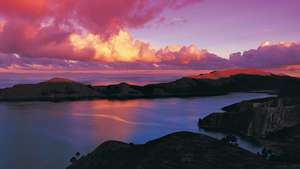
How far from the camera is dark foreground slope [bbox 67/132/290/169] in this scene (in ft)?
206

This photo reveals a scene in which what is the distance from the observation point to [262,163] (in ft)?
205

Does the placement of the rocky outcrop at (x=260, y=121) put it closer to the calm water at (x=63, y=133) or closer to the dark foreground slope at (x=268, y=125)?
the dark foreground slope at (x=268, y=125)

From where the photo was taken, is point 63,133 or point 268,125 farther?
point 63,133

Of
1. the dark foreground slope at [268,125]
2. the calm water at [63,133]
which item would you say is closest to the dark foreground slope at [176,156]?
the calm water at [63,133]

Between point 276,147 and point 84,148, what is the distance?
4778 cm

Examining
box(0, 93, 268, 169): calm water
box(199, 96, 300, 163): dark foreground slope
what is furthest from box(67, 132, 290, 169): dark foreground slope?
box(199, 96, 300, 163): dark foreground slope

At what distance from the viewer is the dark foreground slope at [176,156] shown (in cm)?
6284

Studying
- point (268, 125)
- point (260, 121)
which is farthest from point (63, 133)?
point (268, 125)

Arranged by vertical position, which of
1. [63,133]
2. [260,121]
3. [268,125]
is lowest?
[63,133]

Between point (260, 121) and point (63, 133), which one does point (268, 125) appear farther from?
point (63, 133)

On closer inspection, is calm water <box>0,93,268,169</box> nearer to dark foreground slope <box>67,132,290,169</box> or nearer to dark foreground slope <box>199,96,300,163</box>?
→ dark foreground slope <box>199,96,300,163</box>

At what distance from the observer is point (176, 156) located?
66688mm

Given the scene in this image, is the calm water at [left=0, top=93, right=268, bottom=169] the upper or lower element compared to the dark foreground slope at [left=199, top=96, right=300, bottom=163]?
lower

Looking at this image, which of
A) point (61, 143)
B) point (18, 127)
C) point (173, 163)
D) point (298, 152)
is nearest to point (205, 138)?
point (173, 163)
